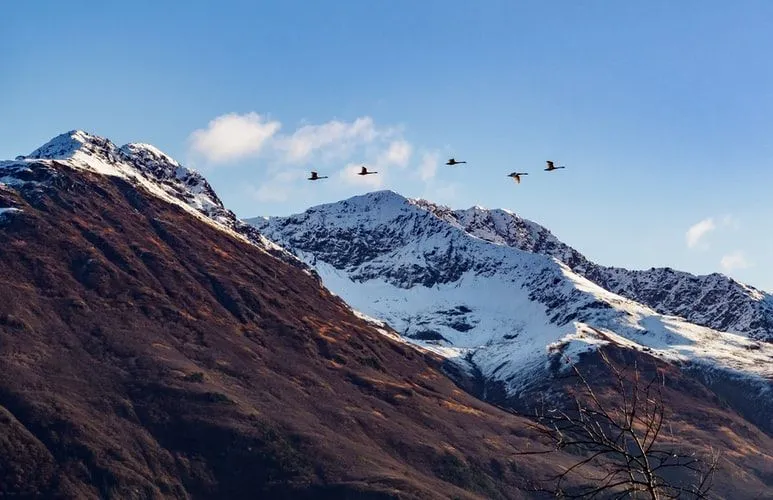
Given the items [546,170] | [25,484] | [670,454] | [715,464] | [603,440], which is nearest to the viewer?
[603,440]

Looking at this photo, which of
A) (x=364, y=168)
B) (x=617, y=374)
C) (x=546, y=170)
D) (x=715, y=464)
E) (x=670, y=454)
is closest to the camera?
(x=670, y=454)

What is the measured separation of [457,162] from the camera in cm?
7806

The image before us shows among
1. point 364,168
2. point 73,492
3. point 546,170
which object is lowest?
point 73,492

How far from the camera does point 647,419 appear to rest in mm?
17062

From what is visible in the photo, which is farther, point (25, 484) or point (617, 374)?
point (25, 484)

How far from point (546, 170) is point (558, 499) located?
49685 mm

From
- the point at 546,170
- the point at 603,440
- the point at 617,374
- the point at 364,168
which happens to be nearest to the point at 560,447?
the point at 603,440

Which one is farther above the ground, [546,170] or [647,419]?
[546,170]

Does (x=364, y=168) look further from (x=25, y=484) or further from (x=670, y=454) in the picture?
(x=25, y=484)

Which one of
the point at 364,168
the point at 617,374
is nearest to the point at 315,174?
the point at 364,168

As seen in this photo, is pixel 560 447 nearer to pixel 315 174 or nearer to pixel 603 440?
pixel 603 440

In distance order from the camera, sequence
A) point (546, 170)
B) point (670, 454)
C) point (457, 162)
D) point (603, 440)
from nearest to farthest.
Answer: point (603, 440) → point (670, 454) → point (546, 170) → point (457, 162)

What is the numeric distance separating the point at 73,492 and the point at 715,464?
200m

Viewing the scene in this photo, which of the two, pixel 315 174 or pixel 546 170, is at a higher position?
pixel 315 174
